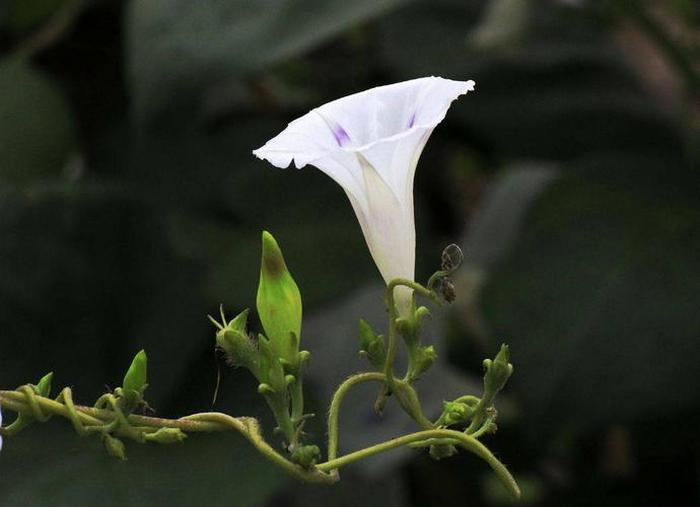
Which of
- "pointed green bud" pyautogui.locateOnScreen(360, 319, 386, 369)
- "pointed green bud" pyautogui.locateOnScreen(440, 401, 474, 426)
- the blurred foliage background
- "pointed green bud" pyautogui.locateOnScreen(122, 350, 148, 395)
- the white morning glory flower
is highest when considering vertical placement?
the white morning glory flower

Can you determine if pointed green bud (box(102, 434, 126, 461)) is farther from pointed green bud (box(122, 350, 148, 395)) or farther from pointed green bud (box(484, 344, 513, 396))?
pointed green bud (box(484, 344, 513, 396))

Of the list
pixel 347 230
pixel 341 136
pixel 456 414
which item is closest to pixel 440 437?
pixel 456 414

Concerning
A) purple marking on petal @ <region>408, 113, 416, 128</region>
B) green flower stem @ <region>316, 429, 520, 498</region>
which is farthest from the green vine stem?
purple marking on petal @ <region>408, 113, 416, 128</region>

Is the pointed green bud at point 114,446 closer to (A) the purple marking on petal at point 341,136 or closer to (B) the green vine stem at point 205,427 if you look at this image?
(B) the green vine stem at point 205,427

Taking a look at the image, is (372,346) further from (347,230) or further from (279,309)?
(347,230)

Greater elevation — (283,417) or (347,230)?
(283,417)

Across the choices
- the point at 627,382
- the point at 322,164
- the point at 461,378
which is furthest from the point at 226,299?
the point at 322,164

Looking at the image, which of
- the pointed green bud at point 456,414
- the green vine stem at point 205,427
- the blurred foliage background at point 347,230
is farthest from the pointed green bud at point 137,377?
the blurred foliage background at point 347,230

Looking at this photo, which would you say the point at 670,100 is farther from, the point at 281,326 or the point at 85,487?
the point at 281,326
